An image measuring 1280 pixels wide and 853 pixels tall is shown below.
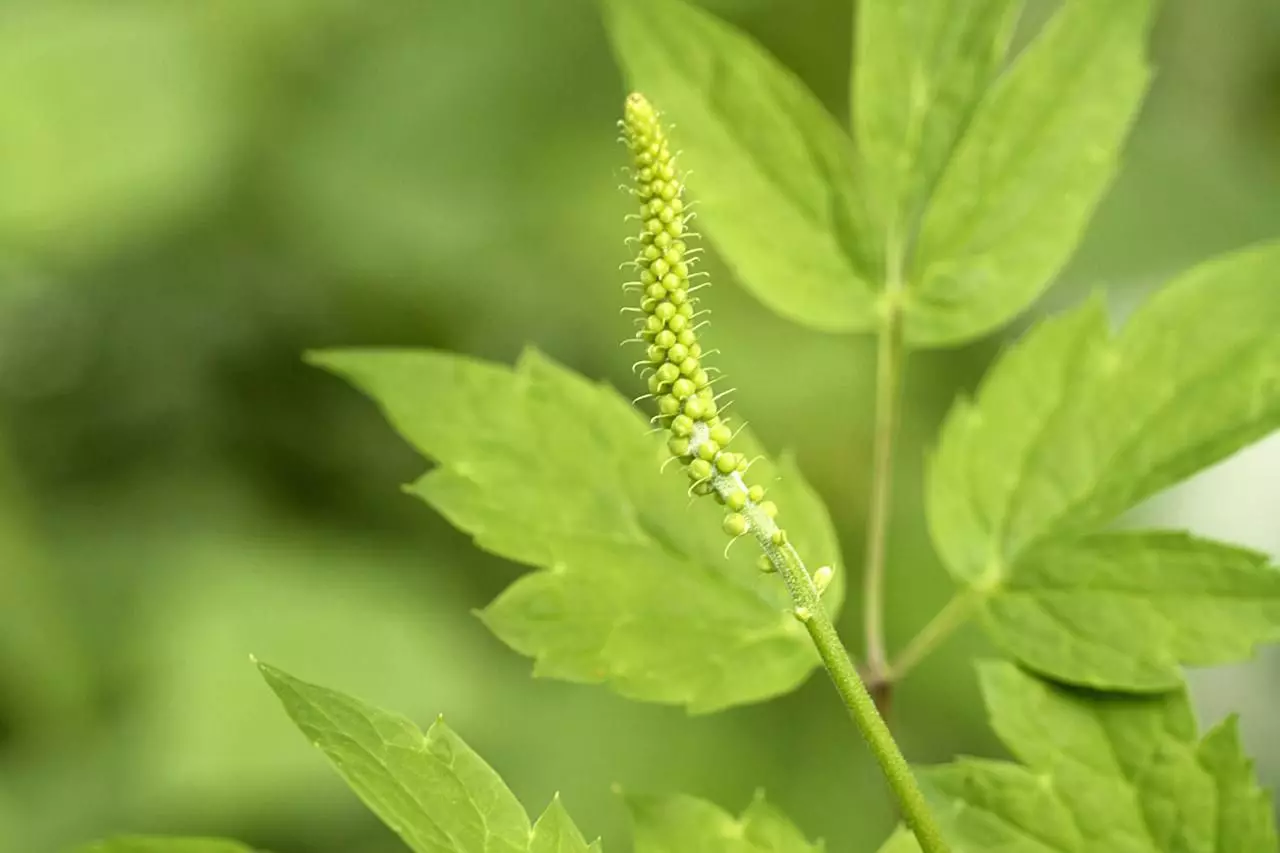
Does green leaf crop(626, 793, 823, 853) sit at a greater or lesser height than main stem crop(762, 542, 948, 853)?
lesser

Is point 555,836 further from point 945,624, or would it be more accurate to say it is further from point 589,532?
point 945,624

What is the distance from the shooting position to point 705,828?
37.0 inches

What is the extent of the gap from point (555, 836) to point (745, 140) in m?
0.74

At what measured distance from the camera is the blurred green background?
220 cm

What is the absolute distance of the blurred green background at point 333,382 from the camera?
2201 mm

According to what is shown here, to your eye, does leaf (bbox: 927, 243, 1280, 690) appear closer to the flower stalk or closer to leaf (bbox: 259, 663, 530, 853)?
the flower stalk

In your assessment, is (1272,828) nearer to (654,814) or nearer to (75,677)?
(654,814)

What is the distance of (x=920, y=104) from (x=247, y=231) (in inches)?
75.8

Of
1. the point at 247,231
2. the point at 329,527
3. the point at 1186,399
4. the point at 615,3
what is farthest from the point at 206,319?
the point at 1186,399

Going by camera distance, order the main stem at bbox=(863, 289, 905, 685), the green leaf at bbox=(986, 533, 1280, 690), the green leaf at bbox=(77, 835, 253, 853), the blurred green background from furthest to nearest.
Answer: the blurred green background
the main stem at bbox=(863, 289, 905, 685)
the green leaf at bbox=(986, 533, 1280, 690)
the green leaf at bbox=(77, 835, 253, 853)

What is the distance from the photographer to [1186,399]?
109cm

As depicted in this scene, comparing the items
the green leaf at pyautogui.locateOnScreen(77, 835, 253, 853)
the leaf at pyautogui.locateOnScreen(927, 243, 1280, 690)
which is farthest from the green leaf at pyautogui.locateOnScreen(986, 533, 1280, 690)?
the green leaf at pyautogui.locateOnScreen(77, 835, 253, 853)

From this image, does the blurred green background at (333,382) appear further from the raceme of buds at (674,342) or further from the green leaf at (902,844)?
the raceme of buds at (674,342)

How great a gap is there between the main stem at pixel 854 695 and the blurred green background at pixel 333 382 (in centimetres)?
148
